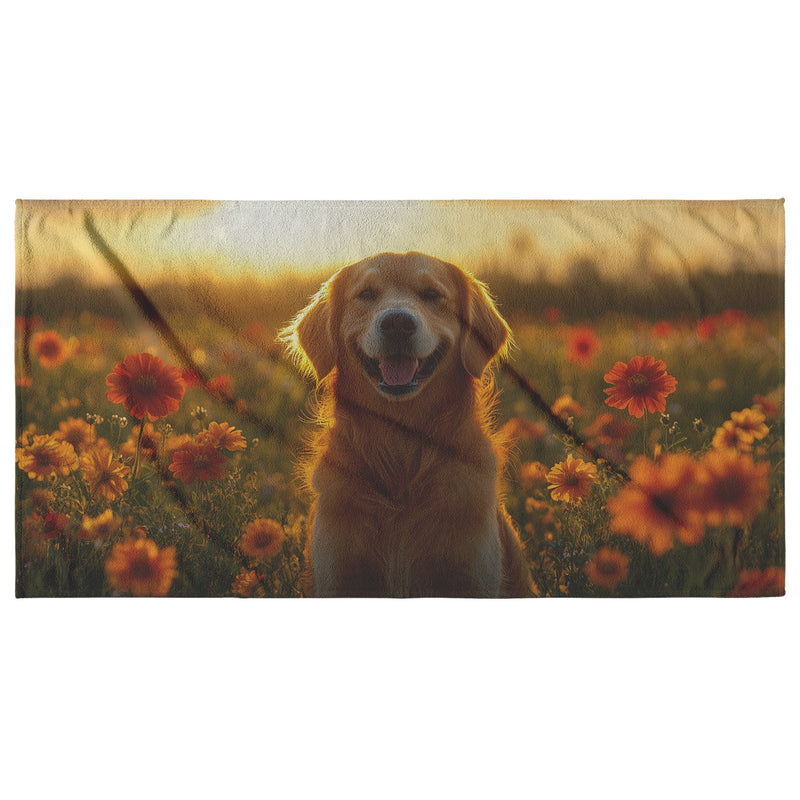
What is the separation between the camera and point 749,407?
137 inches

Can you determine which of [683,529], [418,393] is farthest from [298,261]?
[683,529]

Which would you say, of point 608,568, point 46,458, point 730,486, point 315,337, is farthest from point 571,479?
point 46,458

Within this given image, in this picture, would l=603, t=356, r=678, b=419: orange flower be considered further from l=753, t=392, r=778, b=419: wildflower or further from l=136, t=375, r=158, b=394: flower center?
l=136, t=375, r=158, b=394: flower center

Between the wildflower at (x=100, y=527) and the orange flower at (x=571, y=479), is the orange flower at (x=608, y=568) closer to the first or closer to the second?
the orange flower at (x=571, y=479)

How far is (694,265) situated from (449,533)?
1490 mm

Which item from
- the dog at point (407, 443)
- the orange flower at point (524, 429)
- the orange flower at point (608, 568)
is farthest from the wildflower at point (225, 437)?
the orange flower at point (608, 568)

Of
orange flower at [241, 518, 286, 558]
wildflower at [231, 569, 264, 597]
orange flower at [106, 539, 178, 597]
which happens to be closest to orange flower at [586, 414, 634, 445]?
orange flower at [241, 518, 286, 558]

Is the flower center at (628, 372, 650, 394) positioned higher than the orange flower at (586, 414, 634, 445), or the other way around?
the flower center at (628, 372, 650, 394)

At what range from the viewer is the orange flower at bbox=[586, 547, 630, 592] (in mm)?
→ 3473

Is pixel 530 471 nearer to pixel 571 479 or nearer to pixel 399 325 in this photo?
pixel 571 479

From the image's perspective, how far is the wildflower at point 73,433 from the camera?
349 cm

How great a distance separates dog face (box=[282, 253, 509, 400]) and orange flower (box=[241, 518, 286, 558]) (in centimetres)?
65

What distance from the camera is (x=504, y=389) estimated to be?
347 cm

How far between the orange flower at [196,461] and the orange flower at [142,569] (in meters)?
0.31
